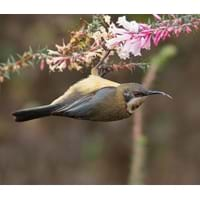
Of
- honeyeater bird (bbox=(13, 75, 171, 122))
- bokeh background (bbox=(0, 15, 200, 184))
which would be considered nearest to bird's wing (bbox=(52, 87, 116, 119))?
honeyeater bird (bbox=(13, 75, 171, 122))

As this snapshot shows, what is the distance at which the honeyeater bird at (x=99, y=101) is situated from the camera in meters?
1.45

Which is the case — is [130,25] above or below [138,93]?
above

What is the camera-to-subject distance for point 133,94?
1.46 m

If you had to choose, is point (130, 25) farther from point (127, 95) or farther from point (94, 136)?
point (94, 136)

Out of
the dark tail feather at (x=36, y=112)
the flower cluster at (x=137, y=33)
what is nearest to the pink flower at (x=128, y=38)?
the flower cluster at (x=137, y=33)

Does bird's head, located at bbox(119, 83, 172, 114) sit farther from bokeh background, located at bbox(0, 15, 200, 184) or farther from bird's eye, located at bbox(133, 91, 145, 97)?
bokeh background, located at bbox(0, 15, 200, 184)

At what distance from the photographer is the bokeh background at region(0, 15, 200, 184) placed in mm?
2246

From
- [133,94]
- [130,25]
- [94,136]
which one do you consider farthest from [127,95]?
[94,136]

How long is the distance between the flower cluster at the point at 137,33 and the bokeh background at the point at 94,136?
0.70 meters

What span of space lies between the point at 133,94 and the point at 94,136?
97 cm

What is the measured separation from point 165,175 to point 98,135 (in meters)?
0.26

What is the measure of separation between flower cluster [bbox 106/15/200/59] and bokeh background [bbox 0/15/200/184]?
27.4 inches
